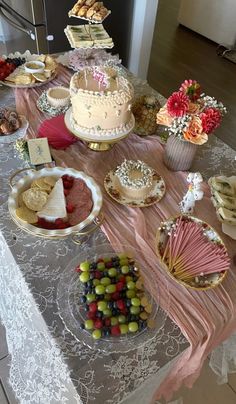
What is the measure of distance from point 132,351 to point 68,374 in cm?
14

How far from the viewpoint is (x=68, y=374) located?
69 cm

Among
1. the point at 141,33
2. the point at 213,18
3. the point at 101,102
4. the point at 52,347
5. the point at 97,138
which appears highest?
the point at 101,102

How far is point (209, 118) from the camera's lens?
965mm

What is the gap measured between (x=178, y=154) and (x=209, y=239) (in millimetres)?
323

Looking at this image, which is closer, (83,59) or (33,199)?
(33,199)

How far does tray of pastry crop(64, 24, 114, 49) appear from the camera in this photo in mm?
1198

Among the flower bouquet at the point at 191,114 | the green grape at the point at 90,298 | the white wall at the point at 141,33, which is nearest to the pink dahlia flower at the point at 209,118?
the flower bouquet at the point at 191,114

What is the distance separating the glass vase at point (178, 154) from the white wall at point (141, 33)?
160cm

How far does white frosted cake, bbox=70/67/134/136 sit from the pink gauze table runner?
0.12 m

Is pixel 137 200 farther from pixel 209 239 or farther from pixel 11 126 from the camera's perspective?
pixel 11 126

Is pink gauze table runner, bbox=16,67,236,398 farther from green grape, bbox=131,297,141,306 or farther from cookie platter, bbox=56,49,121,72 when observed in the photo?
cookie platter, bbox=56,49,121,72

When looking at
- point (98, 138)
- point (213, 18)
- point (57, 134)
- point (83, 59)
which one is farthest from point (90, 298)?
point (213, 18)

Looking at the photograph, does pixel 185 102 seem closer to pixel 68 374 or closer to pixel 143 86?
pixel 143 86

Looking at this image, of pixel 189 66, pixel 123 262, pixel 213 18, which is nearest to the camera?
pixel 123 262
